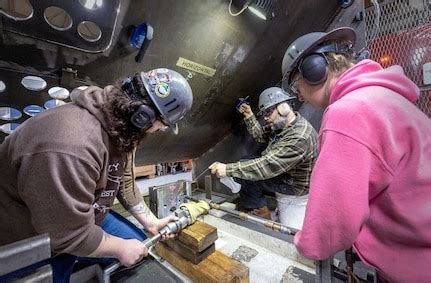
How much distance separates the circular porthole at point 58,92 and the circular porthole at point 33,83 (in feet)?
0.17

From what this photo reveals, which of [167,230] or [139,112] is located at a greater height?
[139,112]

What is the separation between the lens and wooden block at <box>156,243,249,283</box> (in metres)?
1.02

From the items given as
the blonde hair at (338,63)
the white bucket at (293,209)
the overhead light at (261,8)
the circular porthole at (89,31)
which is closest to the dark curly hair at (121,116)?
the circular porthole at (89,31)

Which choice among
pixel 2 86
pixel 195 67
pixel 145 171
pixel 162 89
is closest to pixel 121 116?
pixel 162 89

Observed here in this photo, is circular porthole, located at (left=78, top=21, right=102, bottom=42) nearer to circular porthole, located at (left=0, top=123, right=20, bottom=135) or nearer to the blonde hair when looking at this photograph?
circular porthole, located at (left=0, top=123, right=20, bottom=135)

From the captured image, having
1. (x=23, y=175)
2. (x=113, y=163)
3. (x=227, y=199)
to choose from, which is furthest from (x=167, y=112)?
(x=227, y=199)

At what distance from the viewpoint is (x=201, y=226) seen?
49.8 inches

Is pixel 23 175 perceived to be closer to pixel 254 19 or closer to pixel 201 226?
pixel 201 226

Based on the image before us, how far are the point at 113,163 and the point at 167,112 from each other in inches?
12.1

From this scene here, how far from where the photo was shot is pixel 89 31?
1.17 m

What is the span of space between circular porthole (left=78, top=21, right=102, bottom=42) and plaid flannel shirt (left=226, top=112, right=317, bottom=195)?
49.6 inches

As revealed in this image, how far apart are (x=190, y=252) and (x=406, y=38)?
2114 mm

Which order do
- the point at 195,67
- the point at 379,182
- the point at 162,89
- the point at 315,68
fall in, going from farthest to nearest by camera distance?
the point at 195,67, the point at 162,89, the point at 315,68, the point at 379,182

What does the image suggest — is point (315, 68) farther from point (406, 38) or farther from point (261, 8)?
point (406, 38)
